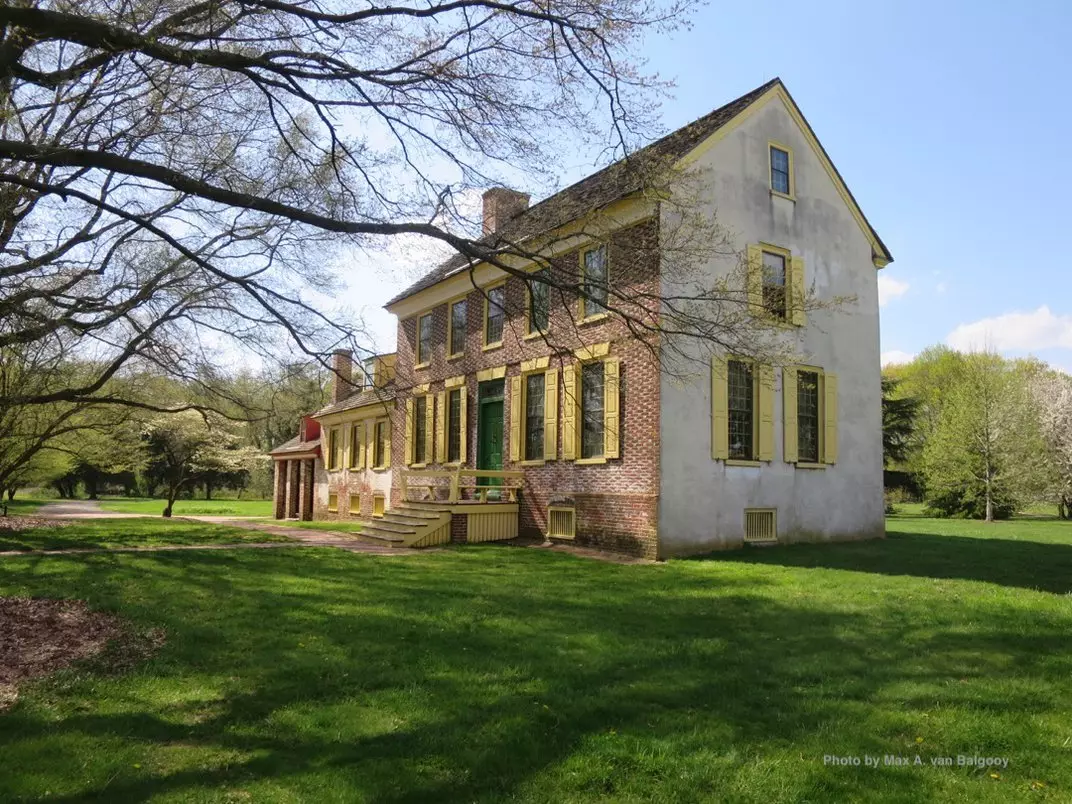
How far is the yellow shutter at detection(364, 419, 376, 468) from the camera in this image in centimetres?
2556

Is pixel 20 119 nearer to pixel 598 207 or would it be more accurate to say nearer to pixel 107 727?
pixel 598 207

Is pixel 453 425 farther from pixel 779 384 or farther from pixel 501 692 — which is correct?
pixel 501 692

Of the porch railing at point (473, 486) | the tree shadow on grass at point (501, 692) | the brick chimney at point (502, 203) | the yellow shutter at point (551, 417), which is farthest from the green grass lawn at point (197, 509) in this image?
the tree shadow on grass at point (501, 692)

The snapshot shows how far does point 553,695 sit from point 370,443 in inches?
826

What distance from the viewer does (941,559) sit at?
1312 cm

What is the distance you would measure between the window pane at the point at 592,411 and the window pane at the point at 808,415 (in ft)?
13.7

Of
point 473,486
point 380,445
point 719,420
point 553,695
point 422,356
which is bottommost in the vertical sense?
point 553,695

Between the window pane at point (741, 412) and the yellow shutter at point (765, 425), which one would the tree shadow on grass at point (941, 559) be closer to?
the yellow shutter at point (765, 425)

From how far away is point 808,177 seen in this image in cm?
1655

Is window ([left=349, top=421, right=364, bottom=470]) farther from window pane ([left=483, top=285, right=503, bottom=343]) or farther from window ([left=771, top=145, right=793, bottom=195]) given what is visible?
window ([left=771, top=145, right=793, bottom=195])

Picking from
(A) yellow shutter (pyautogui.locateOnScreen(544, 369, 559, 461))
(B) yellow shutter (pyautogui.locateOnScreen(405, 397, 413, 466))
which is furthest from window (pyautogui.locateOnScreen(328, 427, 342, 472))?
(A) yellow shutter (pyautogui.locateOnScreen(544, 369, 559, 461))

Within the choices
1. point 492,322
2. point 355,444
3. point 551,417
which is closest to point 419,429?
point 492,322

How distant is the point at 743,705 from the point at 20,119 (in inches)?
426

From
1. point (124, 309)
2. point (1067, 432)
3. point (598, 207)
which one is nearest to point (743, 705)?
point (598, 207)
